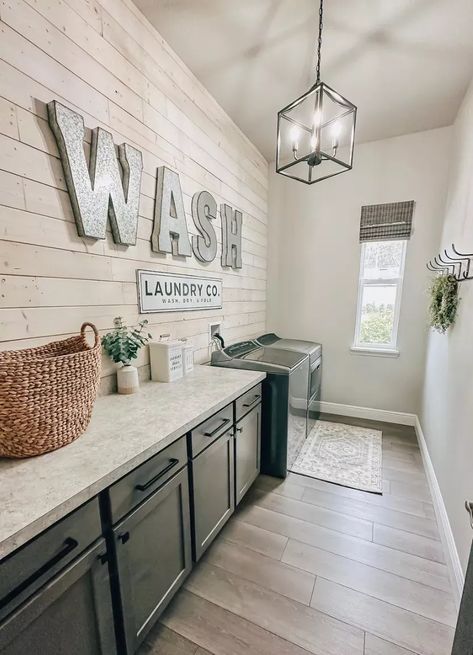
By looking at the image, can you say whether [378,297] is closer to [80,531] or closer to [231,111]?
[231,111]

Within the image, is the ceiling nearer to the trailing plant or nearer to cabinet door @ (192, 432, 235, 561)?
the trailing plant

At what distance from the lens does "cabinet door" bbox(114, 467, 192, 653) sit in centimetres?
95

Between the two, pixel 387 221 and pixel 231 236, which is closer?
pixel 231 236

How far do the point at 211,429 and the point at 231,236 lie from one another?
5.90 feet

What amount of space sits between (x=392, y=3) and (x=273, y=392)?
2346 millimetres

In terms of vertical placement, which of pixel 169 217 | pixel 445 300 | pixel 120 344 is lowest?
pixel 120 344

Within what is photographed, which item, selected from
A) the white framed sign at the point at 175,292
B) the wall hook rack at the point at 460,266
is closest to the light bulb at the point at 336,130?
the wall hook rack at the point at 460,266

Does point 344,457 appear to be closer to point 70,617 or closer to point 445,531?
point 445,531

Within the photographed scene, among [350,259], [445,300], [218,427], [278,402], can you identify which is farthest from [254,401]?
[350,259]

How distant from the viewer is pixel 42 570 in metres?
0.70

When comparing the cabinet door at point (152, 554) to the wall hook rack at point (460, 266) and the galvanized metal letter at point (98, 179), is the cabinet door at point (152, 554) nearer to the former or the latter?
the galvanized metal letter at point (98, 179)

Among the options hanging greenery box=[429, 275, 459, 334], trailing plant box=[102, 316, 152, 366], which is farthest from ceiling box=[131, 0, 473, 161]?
trailing plant box=[102, 316, 152, 366]

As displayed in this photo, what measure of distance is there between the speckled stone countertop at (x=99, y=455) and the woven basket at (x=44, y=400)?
5cm

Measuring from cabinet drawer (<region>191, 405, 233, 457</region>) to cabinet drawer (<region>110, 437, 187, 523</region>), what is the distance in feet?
0.24
